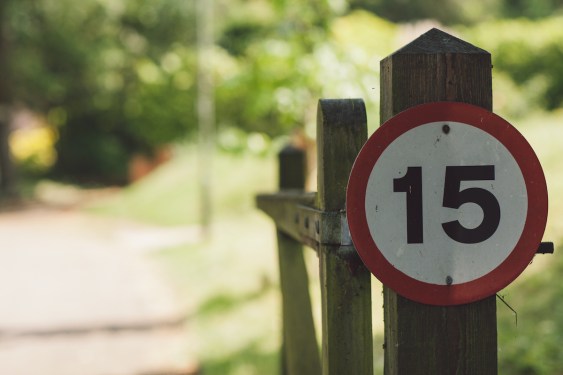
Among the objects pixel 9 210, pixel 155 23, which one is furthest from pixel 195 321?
pixel 155 23

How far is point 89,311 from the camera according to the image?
8820 millimetres

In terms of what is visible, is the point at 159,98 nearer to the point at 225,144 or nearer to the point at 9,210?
the point at 9,210

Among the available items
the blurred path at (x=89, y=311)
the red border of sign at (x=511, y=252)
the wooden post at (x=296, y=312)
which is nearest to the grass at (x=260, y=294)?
the blurred path at (x=89, y=311)

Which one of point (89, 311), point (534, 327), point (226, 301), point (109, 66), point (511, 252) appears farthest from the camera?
point (109, 66)

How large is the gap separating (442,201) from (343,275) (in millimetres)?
339

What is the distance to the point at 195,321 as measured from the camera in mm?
7969

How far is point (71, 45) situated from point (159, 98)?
12.9ft

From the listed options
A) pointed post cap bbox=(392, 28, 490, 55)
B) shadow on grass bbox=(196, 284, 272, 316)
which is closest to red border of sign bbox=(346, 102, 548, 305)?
pointed post cap bbox=(392, 28, 490, 55)

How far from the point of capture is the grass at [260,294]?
5094 millimetres

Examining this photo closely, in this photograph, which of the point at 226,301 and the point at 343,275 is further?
the point at 226,301

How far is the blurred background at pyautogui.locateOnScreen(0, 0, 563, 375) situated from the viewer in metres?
6.52

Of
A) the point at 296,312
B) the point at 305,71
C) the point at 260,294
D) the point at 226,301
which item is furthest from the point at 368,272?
the point at 226,301

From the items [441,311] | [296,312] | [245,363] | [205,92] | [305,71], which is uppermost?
[205,92]

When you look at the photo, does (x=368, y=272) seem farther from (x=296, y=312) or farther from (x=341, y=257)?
(x=296, y=312)
